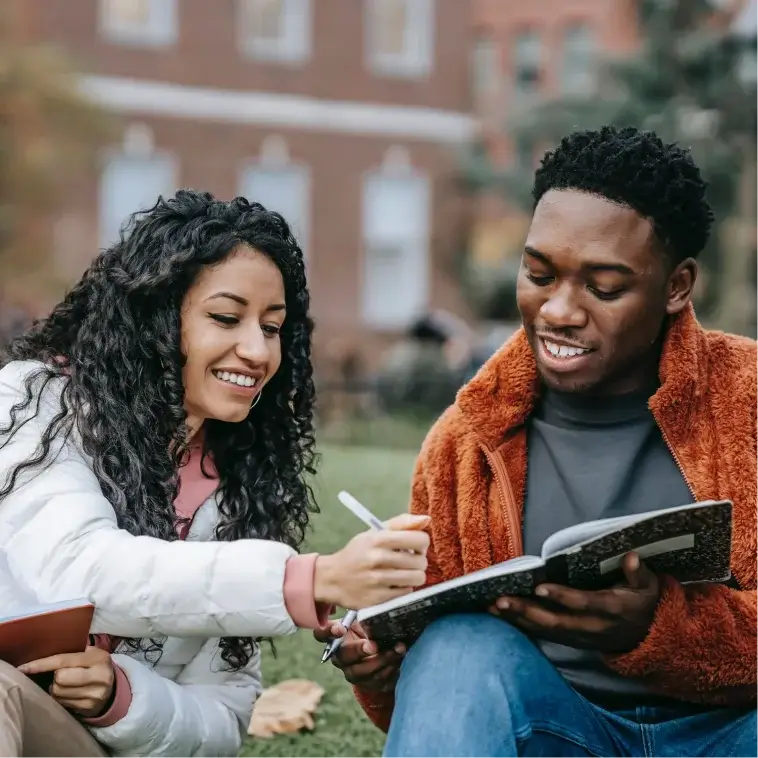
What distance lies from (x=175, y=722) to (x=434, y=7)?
17.8 meters

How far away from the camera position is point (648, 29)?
45.1ft

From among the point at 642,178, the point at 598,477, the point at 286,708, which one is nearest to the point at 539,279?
the point at 642,178

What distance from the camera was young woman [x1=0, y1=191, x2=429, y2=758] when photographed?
6.38 feet

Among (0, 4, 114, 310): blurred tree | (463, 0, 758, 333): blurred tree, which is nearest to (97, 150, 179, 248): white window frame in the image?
(0, 4, 114, 310): blurred tree

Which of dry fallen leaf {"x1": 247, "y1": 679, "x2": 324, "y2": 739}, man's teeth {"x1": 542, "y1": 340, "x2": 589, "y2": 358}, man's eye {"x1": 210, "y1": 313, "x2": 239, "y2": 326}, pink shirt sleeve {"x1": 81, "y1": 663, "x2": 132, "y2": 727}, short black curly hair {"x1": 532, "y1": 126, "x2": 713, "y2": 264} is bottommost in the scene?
dry fallen leaf {"x1": 247, "y1": 679, "x2": 324, "y2": 739}

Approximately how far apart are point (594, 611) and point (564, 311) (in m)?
0.56

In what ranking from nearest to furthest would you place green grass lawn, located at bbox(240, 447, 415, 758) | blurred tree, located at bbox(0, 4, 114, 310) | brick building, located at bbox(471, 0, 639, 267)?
green grass lawn, located at bbox(240, 447, 415, 758) → blurred tree, located at bbox(0, 4, 114, 310) → brick building, located at bbox(471, 0, 639, 267)

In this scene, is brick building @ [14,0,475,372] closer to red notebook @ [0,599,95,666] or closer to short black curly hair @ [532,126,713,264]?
short black curly hair @ [532,126,713,264]

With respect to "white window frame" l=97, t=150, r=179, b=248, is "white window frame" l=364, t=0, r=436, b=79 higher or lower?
higher

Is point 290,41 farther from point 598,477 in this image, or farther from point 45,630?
point 45,630

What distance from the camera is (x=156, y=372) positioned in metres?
2.40

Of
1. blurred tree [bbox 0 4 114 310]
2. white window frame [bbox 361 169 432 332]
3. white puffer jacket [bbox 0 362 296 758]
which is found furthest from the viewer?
white window frame [bbox 361 169 432 332]

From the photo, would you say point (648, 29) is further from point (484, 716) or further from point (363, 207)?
point (484, 716)

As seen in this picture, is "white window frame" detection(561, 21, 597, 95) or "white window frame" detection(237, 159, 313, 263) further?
"white window frame" detection(561, 21, 597, 95)
